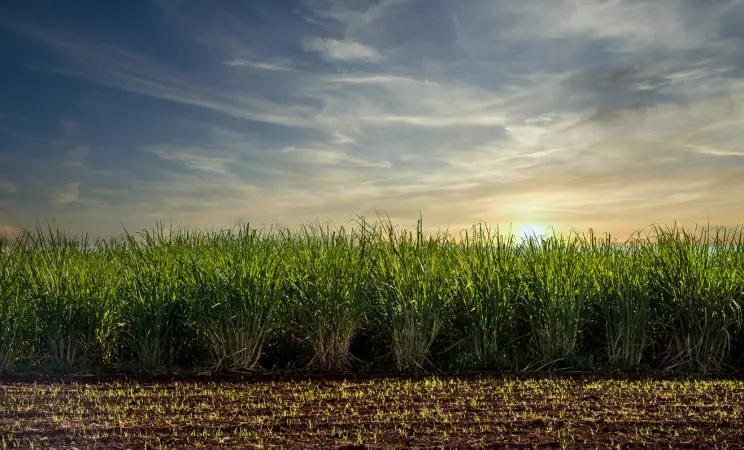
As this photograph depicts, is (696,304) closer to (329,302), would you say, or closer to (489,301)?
(489,301)

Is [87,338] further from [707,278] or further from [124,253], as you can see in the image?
[707,278]

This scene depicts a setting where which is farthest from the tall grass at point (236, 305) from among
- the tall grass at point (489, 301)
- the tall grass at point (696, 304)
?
the tall grass at point (696, 304)

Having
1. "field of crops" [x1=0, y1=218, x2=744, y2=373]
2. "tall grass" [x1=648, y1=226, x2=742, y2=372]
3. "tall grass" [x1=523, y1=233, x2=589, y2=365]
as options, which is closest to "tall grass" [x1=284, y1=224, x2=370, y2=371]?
"field of crops" [x1=0, y1=218, x2=744, y2=373]

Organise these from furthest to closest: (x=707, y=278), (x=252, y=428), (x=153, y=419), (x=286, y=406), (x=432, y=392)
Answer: (x=707, y=278), (x=432, y=392), (x=286, y=406), (x=153, y=419), (x=252, y=428)

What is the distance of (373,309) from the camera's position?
7734 millimetres

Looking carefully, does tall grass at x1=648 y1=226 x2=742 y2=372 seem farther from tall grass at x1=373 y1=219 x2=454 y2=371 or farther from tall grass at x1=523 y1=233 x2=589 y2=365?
tall grass at x1=373 y1=219 x2=454 y2=371

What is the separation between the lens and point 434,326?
748 centimetres

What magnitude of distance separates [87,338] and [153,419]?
2.87 metres

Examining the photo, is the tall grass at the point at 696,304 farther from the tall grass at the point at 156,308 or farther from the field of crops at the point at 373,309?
the tall grass at the point at 156,308

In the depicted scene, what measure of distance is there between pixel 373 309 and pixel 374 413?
223 centimetres

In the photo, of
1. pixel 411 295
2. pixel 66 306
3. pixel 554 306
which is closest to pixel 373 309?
pixel 411 295

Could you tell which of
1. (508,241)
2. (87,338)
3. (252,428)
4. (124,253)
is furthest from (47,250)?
(508,241)

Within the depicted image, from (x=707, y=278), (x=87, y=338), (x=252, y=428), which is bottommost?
(x=252, y=428)

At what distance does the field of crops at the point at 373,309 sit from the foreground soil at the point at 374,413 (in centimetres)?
59
